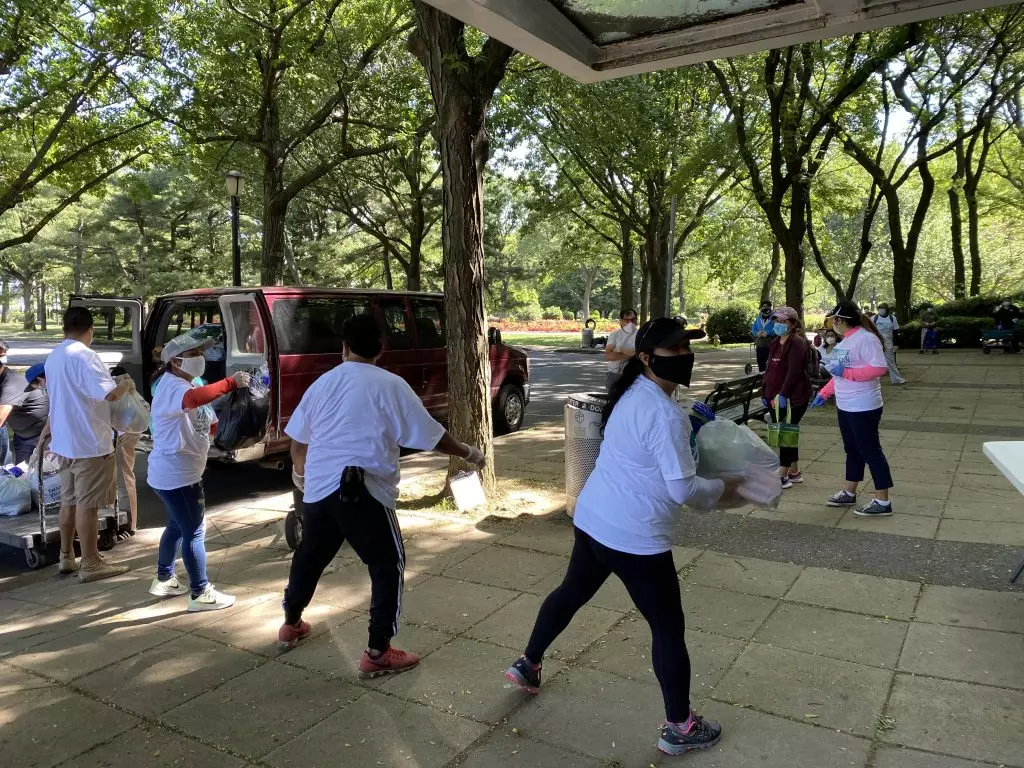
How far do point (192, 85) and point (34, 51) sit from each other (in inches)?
104

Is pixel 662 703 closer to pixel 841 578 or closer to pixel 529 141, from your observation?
pixel 841 578

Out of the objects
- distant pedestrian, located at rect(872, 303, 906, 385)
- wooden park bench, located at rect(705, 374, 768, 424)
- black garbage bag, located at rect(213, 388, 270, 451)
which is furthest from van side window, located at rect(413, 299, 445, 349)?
distant pedestrian, located at rect(872, 303, 906, 385)

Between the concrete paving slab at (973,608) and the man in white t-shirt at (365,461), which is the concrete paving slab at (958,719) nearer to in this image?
the concrete paving slab at (973,608)

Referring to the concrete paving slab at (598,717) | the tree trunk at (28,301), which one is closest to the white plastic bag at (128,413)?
the concrete paving slab at (598,717)

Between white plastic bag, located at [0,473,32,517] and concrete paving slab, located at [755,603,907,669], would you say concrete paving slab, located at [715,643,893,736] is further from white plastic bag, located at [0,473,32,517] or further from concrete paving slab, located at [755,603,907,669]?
white plastic bag, located at [0,473,32,517]

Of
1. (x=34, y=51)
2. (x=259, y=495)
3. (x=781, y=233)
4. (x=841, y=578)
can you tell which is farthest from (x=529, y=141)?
(x=841, y=578)

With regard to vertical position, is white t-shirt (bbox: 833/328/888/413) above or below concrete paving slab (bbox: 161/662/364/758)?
above

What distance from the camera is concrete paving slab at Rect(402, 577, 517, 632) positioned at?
157 inches

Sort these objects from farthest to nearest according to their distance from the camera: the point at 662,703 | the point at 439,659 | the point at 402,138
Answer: the point at 402,138
the point at 439,659
the point at 662,703

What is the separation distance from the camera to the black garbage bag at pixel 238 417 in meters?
5.77

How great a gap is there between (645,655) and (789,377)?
151 inches

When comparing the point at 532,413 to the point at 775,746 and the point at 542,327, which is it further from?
the point at 542,327

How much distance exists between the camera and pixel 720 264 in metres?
30.3

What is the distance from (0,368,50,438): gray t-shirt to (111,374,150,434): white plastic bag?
1.21 meters
